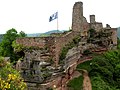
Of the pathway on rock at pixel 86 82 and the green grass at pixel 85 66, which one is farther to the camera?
the green grass at pixel 85 66

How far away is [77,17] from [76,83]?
32.0 ft

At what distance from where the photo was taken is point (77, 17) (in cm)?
4131

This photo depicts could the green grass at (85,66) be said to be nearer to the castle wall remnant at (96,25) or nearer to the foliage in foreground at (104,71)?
the foliage in foreground at (104,71)

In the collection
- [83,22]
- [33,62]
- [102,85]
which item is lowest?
[102,85]

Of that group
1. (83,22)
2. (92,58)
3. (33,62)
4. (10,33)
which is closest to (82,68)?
(92,58)

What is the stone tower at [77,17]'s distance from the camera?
41188 mm

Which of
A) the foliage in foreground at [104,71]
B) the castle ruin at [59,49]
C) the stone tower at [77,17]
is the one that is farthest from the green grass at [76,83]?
the stone tower at [77,17]

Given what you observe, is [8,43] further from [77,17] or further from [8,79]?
[8,79]

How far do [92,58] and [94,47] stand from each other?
8.47 feet

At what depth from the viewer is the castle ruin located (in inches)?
1174

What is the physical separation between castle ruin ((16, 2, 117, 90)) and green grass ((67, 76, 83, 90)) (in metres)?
0.64

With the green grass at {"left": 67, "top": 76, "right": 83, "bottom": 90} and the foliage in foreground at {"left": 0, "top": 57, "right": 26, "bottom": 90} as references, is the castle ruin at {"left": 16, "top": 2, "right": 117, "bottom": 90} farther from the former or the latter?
the foliage in foreground at {"left": 0, "top": 57, "right": 26, "bottom": 90}

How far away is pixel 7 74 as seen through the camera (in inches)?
760

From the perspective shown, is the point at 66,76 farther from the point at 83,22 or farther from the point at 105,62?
the point at 83,22
